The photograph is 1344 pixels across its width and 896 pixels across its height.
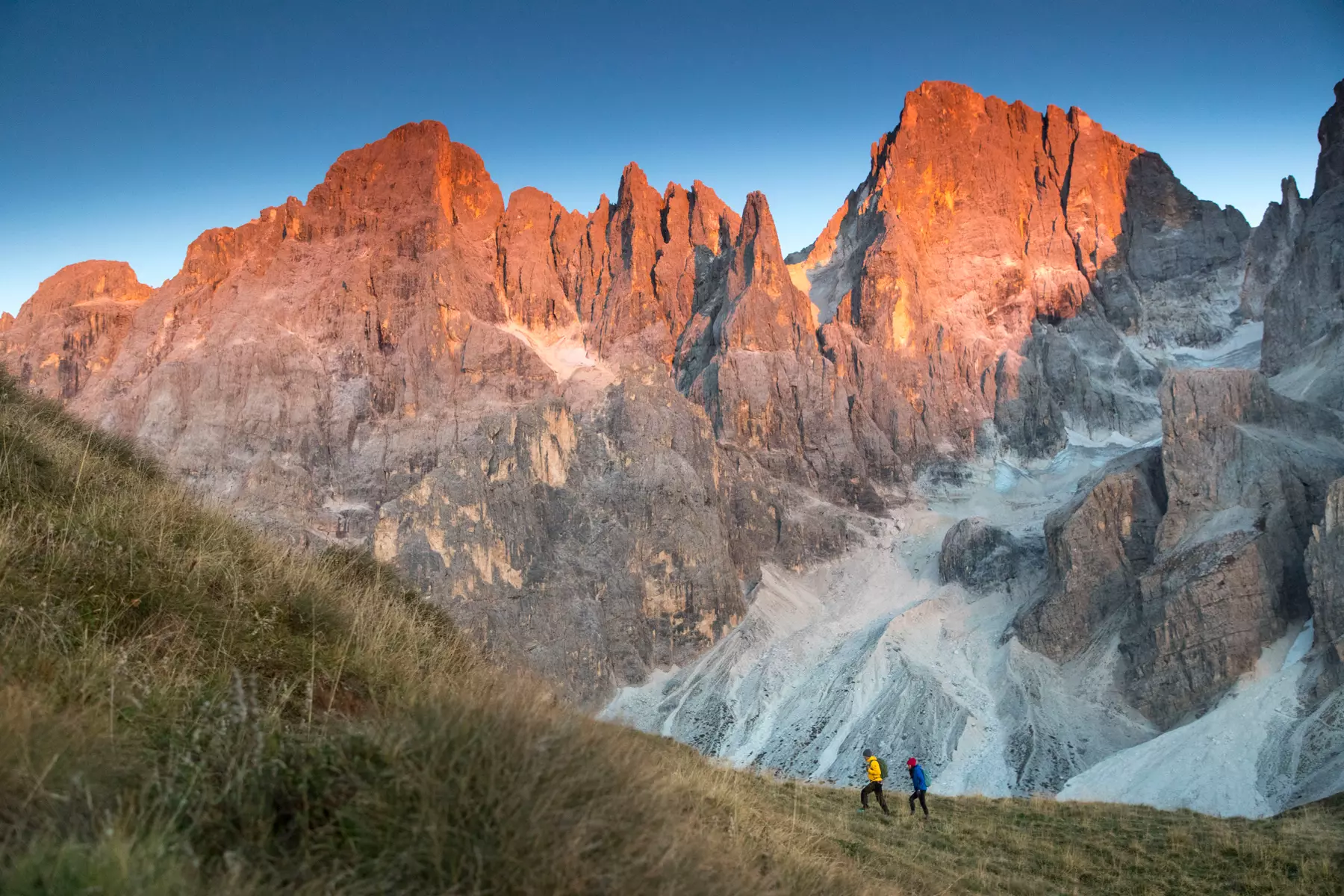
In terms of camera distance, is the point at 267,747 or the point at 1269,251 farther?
the point at 1269,251

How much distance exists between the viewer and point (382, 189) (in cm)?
14750

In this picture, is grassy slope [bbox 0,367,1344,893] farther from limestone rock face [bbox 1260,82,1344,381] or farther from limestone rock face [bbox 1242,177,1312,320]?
limestone rock face [bbox 1242,177,1312,320]

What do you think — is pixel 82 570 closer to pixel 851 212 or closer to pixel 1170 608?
pixel 1170 608

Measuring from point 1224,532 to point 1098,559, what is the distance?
12.6 meters

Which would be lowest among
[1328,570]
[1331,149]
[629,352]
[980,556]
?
[980,556]

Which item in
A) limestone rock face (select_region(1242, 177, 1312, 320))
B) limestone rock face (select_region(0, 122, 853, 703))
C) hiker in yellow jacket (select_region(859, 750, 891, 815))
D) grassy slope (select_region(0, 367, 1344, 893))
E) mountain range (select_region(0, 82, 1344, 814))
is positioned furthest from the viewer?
limestone rock face (select_region(1242, 177, 1312, 320))

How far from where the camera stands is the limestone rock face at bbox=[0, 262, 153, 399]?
14300cm

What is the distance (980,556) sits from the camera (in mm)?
96438

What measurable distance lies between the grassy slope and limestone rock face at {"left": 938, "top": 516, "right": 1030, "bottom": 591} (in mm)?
90700

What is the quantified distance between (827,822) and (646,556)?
295 feet

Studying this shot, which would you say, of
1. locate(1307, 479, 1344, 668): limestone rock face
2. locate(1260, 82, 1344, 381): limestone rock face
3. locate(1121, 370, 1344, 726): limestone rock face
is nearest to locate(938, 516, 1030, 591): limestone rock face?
locate(1121, 370, 1344, 726): limestone rock face

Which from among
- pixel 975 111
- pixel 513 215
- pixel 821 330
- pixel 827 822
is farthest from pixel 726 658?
pixel 975 111

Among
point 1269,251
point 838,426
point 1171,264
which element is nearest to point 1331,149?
point 1269,251

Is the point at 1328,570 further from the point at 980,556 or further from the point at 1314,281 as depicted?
the point at 1314,281
